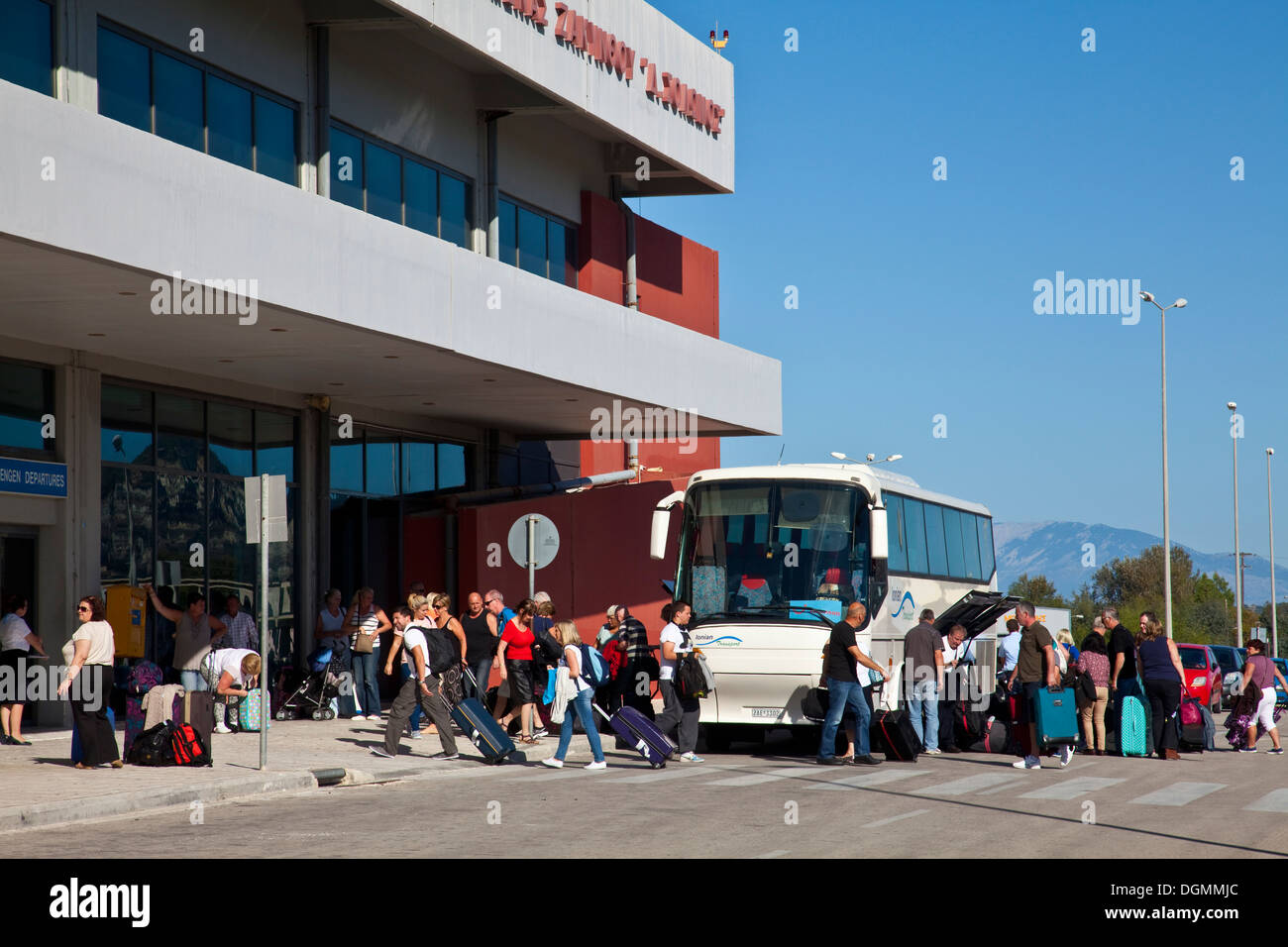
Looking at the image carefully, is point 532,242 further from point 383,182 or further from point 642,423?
point 383,182

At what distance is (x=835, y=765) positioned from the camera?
17469 mm

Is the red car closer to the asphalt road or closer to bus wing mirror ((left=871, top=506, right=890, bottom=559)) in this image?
bus wing mirror ((left=871, top=506, right=890, bottom=559))

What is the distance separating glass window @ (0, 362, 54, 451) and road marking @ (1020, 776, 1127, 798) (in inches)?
493

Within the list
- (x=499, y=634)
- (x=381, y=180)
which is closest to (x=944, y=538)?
(x=499, y=634)

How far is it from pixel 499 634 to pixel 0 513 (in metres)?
6.34

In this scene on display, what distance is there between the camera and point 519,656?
62.0 feet

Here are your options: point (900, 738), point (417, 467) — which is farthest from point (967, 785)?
point (417, 467)

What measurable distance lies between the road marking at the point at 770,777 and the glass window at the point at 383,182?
1172cm

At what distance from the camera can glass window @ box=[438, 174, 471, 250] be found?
85.2 feet

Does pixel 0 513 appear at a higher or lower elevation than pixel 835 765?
higher

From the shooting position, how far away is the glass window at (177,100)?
19.7 m
